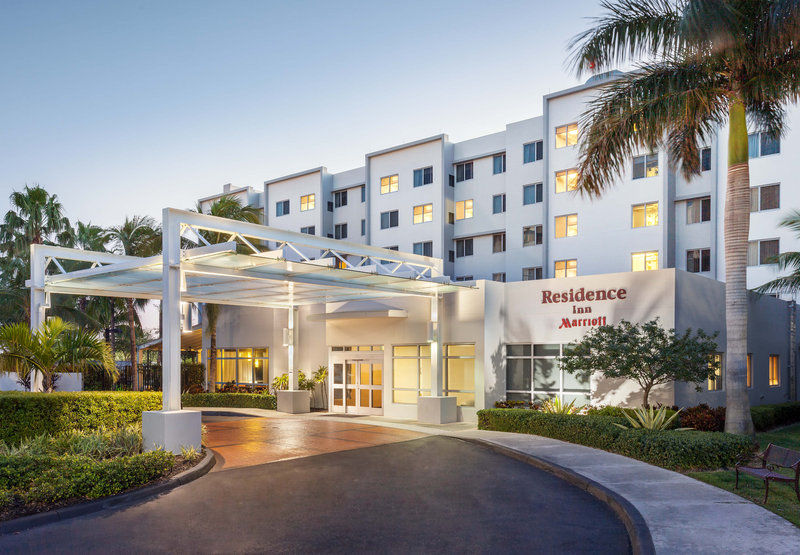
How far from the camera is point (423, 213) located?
41.8m

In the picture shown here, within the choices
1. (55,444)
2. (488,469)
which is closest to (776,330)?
(488,469)

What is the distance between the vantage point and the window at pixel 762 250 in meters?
31.2

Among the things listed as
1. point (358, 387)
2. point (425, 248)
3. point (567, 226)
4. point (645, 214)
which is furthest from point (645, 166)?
point (358, 387)

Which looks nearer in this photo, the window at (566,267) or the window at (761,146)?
the window at (761,146)

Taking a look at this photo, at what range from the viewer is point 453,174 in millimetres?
41750

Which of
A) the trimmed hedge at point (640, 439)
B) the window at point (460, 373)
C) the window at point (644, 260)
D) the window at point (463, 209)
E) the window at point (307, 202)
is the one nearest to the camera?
the trimmed hedge at point (640, 439)

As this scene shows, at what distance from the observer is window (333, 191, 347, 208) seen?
4781 cm

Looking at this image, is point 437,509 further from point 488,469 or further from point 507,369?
point 507,369

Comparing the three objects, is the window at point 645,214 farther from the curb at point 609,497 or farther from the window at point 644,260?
the curb at point 609,497

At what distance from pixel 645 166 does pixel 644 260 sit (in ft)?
15.7

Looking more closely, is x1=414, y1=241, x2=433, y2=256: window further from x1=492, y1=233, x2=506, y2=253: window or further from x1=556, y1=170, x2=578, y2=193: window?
x1=556, y1=170, x2=578, y2=193: window

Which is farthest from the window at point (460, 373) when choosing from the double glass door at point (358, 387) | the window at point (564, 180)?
the window at point (564, 180)

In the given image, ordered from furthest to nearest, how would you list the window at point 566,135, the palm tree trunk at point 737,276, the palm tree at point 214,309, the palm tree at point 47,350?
the window at point 566,135
the palm tree at point 214,309
the palm tree at point 47,350
the palm tree trunk at point 737,276

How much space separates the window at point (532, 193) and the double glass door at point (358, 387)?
1615cm
